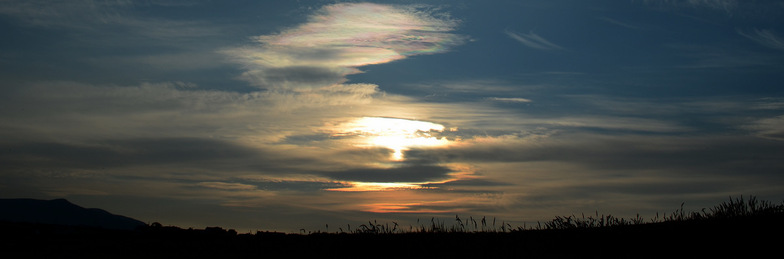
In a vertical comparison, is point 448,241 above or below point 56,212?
below

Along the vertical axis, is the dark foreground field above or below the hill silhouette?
below

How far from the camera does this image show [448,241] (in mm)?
11531

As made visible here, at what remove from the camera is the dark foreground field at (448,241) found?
Answer: 33.6 ft

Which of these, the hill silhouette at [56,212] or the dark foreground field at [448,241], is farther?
the hill silhouette at [56,212]

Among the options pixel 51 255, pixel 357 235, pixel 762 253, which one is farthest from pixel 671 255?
pixel 51 255

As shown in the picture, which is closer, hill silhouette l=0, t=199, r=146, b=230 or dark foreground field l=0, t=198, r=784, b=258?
dark foreground field l=0, t=198, r=784, b=258

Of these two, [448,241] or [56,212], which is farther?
[56,212]

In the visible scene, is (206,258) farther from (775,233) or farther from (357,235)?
(775,233)

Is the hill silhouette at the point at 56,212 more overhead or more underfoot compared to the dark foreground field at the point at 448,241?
more overhead

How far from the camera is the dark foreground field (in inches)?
403

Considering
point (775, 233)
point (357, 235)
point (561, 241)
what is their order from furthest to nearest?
1. point (357, 235)
2. point (561, 241)
3. point (775, 233)

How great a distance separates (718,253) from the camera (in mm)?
9852

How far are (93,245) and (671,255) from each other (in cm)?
962

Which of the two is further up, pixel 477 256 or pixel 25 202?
pixel 25 202
